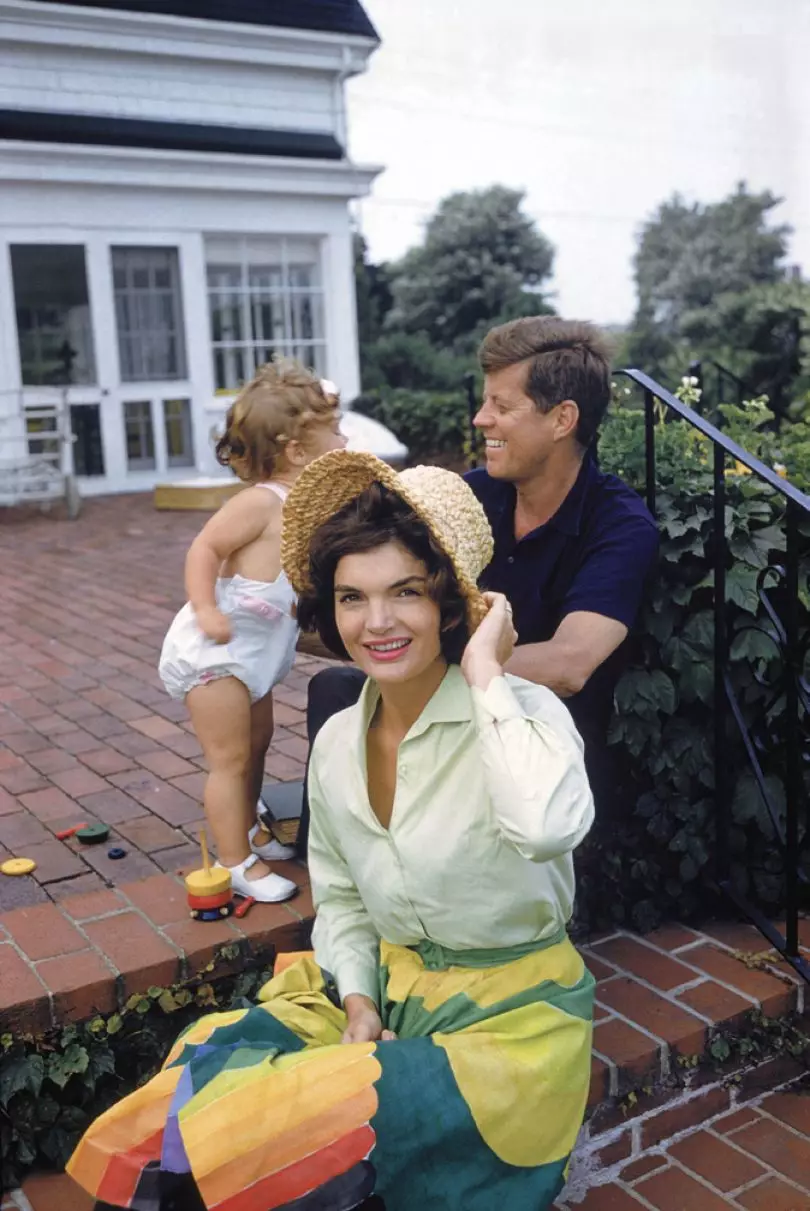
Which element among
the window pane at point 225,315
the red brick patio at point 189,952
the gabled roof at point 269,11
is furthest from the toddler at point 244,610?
the gabled roof at point 269,11

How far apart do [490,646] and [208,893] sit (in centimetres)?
108

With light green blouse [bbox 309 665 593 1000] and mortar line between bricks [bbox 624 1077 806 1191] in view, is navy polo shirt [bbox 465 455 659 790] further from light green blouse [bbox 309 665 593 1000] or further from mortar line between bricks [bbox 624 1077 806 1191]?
mortar line between bricks [bbox 624 1077 806 1191]

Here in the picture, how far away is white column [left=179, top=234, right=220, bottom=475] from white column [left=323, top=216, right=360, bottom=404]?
1380 millimetres

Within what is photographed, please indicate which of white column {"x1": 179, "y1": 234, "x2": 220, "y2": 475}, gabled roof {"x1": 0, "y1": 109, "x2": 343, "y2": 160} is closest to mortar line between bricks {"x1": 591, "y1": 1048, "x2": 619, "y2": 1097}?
white column {"x1": 179, "y1": 234, "x2": 220, "y2": 475}

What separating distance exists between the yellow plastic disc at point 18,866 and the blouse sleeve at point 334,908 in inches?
43.3

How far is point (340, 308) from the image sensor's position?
12.5m

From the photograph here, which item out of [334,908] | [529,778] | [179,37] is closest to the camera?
[529,778]

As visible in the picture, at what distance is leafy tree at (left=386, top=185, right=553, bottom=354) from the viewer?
27578 millimetres

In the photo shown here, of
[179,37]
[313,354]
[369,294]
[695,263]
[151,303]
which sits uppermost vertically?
[179,37]

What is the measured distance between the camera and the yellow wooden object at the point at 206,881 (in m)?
2.51

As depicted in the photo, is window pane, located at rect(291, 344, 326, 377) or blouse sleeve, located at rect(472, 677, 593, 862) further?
window pane, located at rect(291, 344, 326, 377)

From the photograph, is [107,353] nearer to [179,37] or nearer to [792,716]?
[179,37]

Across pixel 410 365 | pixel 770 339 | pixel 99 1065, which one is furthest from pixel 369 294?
pixel 99 1065

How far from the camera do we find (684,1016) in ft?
8.13
